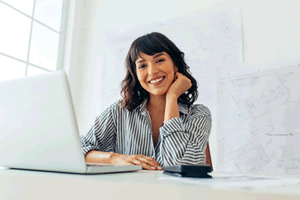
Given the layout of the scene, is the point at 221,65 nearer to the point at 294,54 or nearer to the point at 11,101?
the point at 294,54

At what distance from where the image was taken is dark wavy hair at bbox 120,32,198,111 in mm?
1429

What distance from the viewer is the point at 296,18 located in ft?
6.03

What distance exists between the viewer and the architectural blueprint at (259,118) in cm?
169

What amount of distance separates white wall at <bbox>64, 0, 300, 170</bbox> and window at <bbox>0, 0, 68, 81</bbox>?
0.42 feet

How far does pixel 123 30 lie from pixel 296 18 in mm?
1628

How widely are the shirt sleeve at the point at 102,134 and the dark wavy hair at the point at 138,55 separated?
118mm

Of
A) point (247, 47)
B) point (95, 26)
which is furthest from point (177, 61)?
point (95, 26)

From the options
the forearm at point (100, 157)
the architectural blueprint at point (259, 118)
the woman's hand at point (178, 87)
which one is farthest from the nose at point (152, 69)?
the architectural blueprint at point (259, 118)

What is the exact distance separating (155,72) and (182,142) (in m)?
0.53

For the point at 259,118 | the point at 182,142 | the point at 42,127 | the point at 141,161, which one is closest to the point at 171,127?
the point at 182,142

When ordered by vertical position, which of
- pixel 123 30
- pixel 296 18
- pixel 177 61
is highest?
pixel 123 30

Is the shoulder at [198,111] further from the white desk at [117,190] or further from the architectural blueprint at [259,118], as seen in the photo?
the white desk at [117,190]

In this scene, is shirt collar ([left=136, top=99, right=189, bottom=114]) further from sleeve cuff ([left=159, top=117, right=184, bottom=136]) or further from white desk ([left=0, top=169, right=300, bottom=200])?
white desk ([left=0, top=169, right=300, bottom=200])

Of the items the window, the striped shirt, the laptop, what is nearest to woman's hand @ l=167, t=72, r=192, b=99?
the striped shirt
